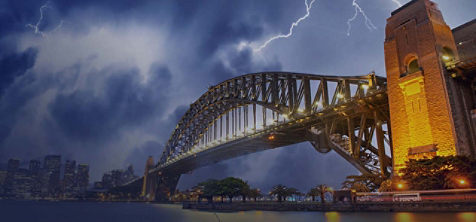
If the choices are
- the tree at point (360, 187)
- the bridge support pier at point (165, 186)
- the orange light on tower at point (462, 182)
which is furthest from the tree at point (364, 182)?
the bridge support pier at point (165, 186)

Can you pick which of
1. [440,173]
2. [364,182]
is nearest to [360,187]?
[364,182]

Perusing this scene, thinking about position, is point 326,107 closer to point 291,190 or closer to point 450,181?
point 450,181

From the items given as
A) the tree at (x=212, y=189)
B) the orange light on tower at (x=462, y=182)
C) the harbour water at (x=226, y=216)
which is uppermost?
the tree at (x=212, y=189)

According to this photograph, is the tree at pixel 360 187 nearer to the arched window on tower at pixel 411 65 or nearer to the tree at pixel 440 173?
the tree at pixel 440 173

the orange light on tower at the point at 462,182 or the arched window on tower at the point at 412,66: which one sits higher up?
the arched window on tower at the point at 412,66

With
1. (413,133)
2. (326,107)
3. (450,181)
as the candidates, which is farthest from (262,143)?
(450,181)

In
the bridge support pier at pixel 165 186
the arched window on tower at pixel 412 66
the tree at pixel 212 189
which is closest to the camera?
the arched window on tower at pixel 412 66

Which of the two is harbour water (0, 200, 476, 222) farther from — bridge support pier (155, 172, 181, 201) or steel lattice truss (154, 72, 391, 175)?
bridge support pier (155, 172, 181, 201)

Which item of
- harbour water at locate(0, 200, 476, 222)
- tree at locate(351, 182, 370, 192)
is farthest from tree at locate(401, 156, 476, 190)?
tree at locate(351, 182, 370, 192)
